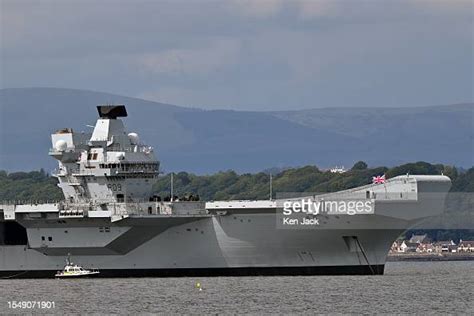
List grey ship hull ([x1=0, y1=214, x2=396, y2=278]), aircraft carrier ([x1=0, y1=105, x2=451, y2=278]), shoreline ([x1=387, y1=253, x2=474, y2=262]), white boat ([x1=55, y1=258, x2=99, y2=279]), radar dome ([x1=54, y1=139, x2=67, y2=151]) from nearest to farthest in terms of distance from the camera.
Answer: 1. aircraft carrier ([x1=0, y1=105, x2=451, y2=278])
2. grey ship hull ([x1=0, y1=214, x2=396, y2=278])
3. white boat ([x1=55, y1=258, x2=99, y2=279])
4. radar dome ([x1=54, y1=139, x2=67, y2=151])
5. shoreline ([x1=387, y1=253, x2=474, y2=262])

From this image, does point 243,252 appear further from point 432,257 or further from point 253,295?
point 432,257

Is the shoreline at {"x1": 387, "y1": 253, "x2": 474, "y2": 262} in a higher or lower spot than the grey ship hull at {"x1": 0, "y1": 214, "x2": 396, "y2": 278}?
higher

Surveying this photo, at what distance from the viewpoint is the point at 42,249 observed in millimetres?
72750

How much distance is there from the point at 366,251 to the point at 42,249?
46.3ft

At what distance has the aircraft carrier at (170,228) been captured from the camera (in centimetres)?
6969

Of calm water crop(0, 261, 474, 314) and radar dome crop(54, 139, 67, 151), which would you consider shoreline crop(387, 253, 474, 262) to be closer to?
calm water crop(0, 261, 474, 314)

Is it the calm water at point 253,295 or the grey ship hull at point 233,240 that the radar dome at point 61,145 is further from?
the calm water at point 253,295

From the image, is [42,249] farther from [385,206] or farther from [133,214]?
[385,206]

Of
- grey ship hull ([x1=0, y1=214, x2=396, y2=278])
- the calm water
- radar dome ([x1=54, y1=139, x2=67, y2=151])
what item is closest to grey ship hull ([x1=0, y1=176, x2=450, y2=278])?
grey ship hull ([x1=0, y1=214, x2=396, y2=278])

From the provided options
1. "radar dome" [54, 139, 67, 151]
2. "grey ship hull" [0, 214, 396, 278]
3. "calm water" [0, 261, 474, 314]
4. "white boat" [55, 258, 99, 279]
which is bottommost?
"calm water" [0, 261, 474, 314]

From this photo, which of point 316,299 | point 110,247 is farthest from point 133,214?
point 316,299

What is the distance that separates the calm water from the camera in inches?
2211

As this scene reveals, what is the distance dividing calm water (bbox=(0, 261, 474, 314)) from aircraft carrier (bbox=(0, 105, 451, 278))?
135cm

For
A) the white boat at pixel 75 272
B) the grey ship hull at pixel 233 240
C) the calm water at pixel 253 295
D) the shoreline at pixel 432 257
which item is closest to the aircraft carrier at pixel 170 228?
the grey ship hull at pixel 233 240
